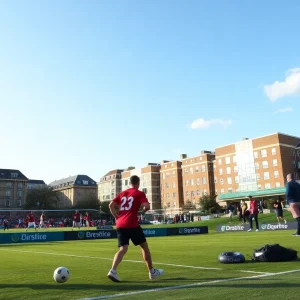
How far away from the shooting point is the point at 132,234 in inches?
282

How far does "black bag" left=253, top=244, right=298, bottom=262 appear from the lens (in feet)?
28.9

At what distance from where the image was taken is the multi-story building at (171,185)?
135250 millimetres

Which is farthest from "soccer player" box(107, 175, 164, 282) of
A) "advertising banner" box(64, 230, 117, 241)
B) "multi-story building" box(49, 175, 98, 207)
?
"multi-story building" box(49, 175, 98, 207)

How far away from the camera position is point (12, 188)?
511 ft

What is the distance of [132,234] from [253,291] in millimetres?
2508

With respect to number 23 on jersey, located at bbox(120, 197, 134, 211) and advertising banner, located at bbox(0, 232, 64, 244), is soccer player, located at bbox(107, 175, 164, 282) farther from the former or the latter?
advertising banner, located at bbox(0, 232, 64, 244)

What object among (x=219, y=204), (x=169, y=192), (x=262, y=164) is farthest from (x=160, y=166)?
(x=262, y=164)

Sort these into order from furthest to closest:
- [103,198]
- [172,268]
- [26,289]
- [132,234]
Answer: [103,198], [172,268], [132,234], [26,289]

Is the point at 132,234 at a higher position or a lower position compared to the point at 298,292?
higher

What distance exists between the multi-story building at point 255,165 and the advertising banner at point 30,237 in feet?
241

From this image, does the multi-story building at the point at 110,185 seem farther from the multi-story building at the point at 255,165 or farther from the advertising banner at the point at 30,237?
the advertising banner at the point at 30,237

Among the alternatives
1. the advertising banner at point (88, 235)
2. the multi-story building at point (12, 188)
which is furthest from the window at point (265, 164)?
the multi-story building at point (12, 188)

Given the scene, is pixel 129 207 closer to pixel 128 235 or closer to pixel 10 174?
pixel 128 235

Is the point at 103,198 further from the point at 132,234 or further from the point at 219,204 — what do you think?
the point at 132,234
